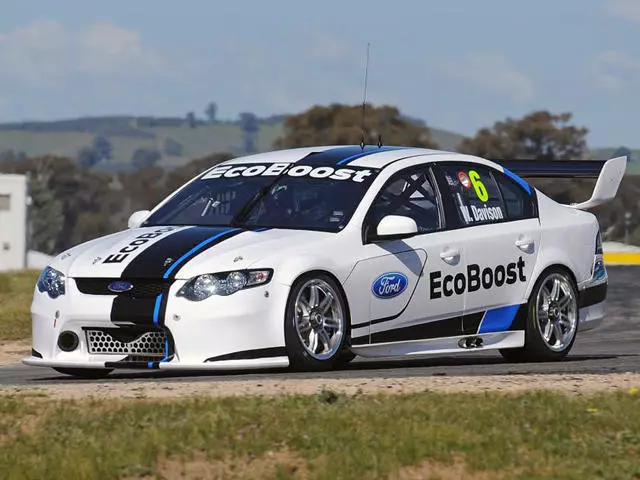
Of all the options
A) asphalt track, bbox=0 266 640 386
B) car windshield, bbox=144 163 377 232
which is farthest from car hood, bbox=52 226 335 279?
asphalt track, bbox=0 266 640 386

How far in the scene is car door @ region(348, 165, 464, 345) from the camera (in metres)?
11.9

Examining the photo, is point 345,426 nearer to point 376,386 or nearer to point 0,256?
point 376,386

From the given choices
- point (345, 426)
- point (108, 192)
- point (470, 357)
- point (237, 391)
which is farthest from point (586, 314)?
point (108, 192)

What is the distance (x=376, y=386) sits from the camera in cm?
1001

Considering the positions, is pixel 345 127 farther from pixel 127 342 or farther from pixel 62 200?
pixel 127 342

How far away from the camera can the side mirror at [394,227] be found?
466 inches

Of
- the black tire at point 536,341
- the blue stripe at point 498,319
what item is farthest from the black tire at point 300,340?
the black tire at point 536,341

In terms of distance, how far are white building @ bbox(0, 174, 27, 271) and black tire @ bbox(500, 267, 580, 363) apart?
84.8 m

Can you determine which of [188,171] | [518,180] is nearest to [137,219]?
[518,180]

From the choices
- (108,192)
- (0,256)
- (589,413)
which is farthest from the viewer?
(108,192)

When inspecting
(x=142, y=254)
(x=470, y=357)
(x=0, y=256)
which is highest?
(x=142, y=254)

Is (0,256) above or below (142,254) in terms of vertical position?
below

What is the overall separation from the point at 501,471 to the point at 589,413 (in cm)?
133

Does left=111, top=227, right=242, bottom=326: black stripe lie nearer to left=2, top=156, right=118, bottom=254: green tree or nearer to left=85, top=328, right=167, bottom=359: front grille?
left=85, top=328, right=167, bottom=359: front grille
